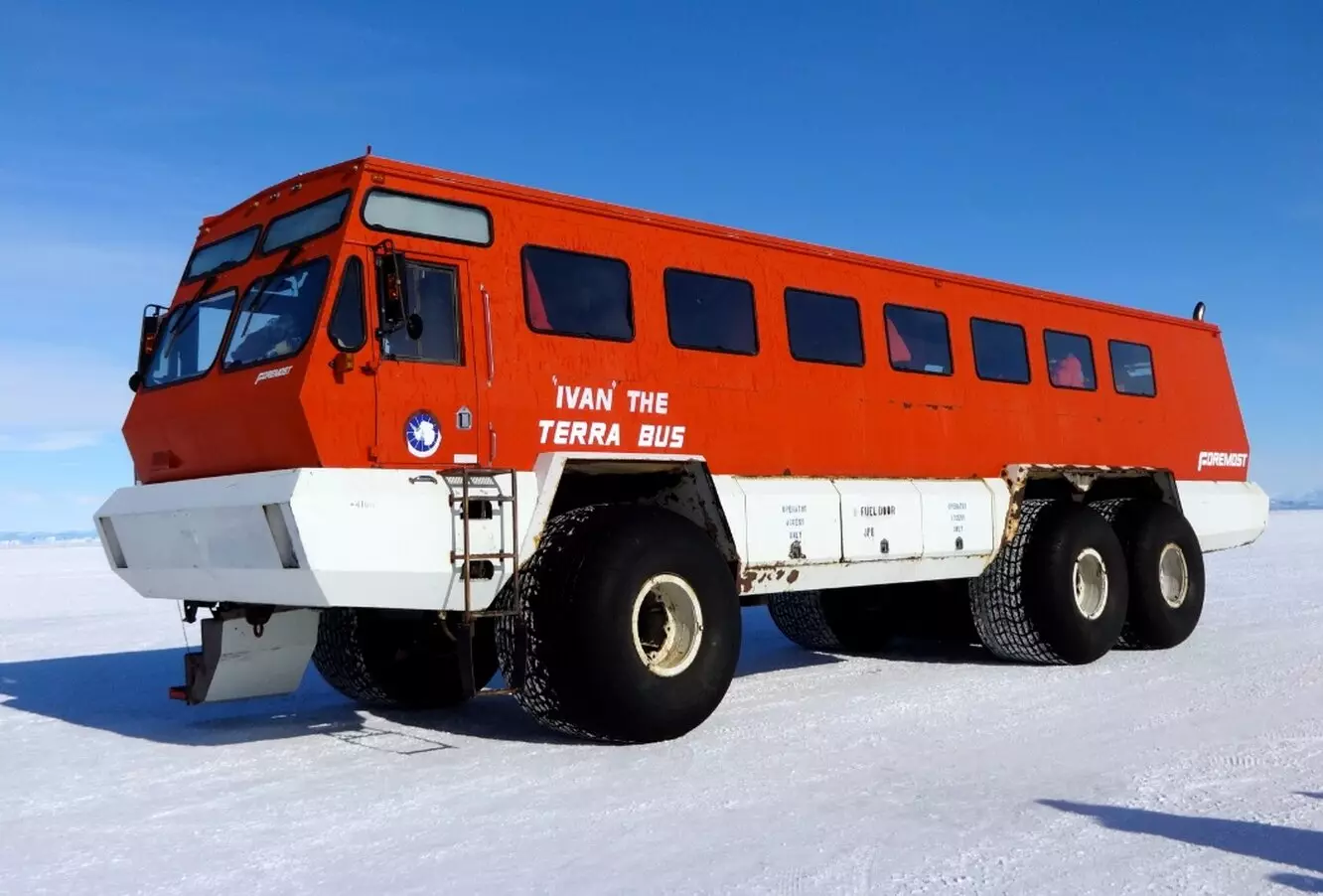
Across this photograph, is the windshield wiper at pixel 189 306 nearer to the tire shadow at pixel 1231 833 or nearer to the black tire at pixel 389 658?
the black tire at pixel 389 658

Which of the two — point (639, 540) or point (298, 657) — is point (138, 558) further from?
point (639, 540)

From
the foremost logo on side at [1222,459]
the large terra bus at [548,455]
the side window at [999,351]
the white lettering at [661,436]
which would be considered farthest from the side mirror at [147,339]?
the foremost logo on side at [1222,459]

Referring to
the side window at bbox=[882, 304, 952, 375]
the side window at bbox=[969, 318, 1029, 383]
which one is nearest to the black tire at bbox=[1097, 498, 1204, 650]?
the side window at bbox=[969, 318, 1029, 383]

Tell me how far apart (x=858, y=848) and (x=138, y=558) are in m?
4.62

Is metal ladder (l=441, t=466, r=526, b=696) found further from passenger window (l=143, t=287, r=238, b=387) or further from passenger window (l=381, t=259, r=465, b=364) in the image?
passenger window (l=143, t=287, r=238, b=387)

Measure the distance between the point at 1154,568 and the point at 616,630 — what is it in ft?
20.1

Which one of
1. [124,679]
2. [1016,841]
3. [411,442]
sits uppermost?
[411,442]

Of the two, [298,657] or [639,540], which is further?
[298,657]

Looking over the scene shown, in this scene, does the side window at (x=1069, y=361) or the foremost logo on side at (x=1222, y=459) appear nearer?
the side window at (x=1069, y=361)

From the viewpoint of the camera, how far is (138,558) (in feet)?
23.0

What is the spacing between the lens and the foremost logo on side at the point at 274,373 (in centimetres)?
612

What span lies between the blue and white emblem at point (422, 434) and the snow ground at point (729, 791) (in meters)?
1.64

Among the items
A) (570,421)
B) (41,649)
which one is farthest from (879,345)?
(41,649)

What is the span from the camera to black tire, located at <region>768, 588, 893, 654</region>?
1064cm
